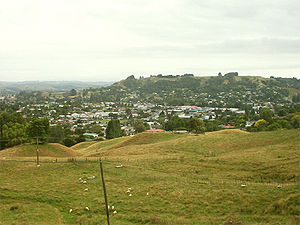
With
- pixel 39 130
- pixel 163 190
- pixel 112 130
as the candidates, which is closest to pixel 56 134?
pixel 112 130

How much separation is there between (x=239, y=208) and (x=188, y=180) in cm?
736

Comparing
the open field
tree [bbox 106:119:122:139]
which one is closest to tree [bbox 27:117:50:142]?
the open field

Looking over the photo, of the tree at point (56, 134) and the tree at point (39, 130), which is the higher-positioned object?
the tree at point (39, 130)

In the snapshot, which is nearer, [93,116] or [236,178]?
[236,178]

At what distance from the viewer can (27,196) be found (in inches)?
818

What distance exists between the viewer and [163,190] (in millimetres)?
21844

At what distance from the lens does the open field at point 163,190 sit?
1683cm

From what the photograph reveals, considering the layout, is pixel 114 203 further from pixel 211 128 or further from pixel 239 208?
pixel 211 128

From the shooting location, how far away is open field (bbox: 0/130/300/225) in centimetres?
1683

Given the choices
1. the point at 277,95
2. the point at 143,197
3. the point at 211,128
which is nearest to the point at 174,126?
the point at 211,128

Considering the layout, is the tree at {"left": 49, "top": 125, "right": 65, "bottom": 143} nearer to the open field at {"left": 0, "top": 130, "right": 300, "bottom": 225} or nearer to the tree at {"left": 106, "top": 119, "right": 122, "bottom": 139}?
the tree at {"left": 106, "top": 119, "right": 122, "bottom": 139}

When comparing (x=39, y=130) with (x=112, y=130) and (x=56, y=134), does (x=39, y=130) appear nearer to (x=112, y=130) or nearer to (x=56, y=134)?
(x=56, y=134)

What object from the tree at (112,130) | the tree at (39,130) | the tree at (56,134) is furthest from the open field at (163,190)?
the tree at (112,130)

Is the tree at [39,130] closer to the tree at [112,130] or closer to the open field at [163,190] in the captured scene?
the open field at [163,190]
